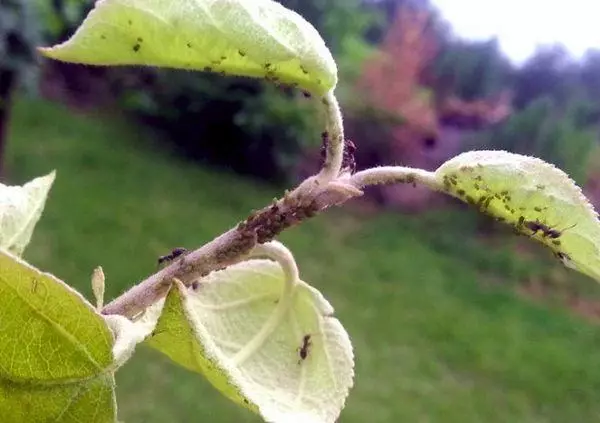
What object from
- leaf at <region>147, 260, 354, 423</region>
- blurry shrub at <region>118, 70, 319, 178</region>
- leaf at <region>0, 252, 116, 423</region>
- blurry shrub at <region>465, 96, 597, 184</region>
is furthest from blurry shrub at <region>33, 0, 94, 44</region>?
leaf at <region>0, 252, 116, 423</region>

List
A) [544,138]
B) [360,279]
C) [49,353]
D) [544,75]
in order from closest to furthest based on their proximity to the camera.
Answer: [49,353] < [360,279] < [544,138] < [544,75]

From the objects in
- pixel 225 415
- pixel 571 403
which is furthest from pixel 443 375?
pixel 225 415

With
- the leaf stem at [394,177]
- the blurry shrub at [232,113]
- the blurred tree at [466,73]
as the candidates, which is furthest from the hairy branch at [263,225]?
the blurred tree at [466,73]

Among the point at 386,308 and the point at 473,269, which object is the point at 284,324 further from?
the point at 473,269

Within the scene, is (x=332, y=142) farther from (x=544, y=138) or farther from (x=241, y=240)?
(x=544, y=138)

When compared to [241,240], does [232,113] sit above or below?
below

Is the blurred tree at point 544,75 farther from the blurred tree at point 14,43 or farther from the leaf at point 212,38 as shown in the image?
the leaf at point 212,38

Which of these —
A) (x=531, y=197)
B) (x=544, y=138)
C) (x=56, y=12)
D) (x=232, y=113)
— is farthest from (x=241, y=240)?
(x=544, y=138)
